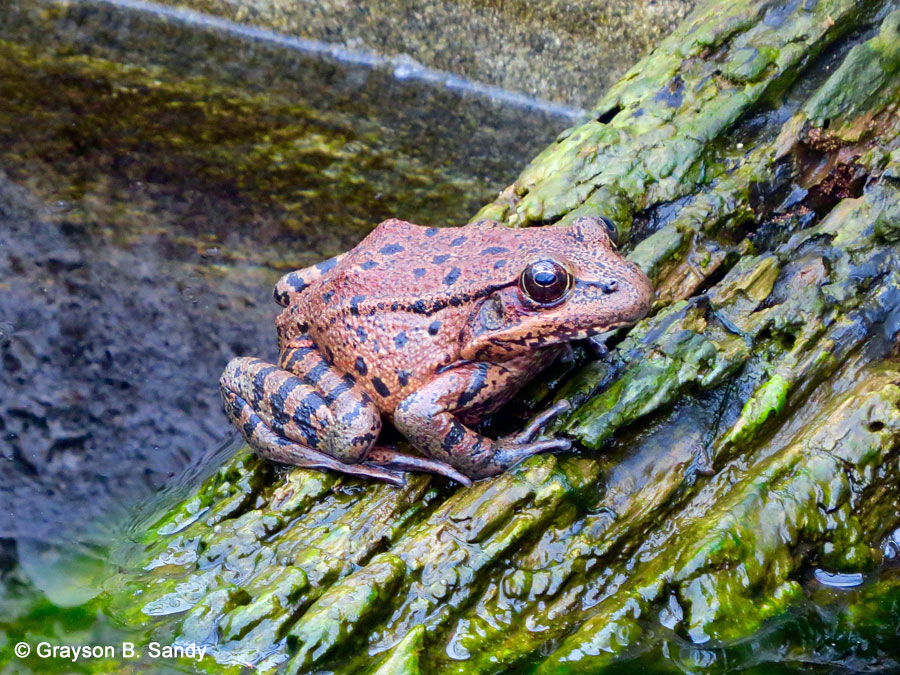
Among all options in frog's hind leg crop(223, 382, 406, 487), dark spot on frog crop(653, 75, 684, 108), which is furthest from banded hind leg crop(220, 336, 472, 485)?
dark spot on frog crop(653, 75, 684, 108)

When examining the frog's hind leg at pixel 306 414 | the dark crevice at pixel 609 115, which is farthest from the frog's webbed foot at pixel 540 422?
the dark crevice at pixel 609 115

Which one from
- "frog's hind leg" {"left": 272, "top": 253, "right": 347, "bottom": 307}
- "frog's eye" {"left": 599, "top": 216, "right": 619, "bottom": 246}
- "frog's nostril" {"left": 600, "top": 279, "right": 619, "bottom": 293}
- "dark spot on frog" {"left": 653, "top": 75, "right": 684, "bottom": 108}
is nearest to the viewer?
"frog's nostril" {"left": 600, "top": 279, "right": 619, "bottom": 293}

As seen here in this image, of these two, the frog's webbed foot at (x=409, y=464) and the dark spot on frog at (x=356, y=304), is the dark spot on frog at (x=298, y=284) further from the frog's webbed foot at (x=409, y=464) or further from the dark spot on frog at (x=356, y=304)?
the frog's webbed foot at (x=409, y=464)

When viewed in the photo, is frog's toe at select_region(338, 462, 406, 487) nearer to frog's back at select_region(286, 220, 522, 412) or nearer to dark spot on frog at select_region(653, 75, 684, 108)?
frog's back at select_region(286, 220, 522, 412)

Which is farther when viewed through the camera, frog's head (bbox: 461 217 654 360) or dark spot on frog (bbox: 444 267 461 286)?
dark spot on frog (bbox: 444 267 461 286)

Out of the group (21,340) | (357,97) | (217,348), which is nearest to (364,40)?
(357,97)

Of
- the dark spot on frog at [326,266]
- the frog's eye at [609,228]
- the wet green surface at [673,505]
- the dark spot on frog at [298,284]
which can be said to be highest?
the dark spot on frog at [326,266]

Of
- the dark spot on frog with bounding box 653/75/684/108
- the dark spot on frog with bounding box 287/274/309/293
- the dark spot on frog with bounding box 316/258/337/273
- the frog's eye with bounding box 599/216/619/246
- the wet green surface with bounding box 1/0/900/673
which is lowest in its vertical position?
the wet green surface with bounding box 1/0/900/673
